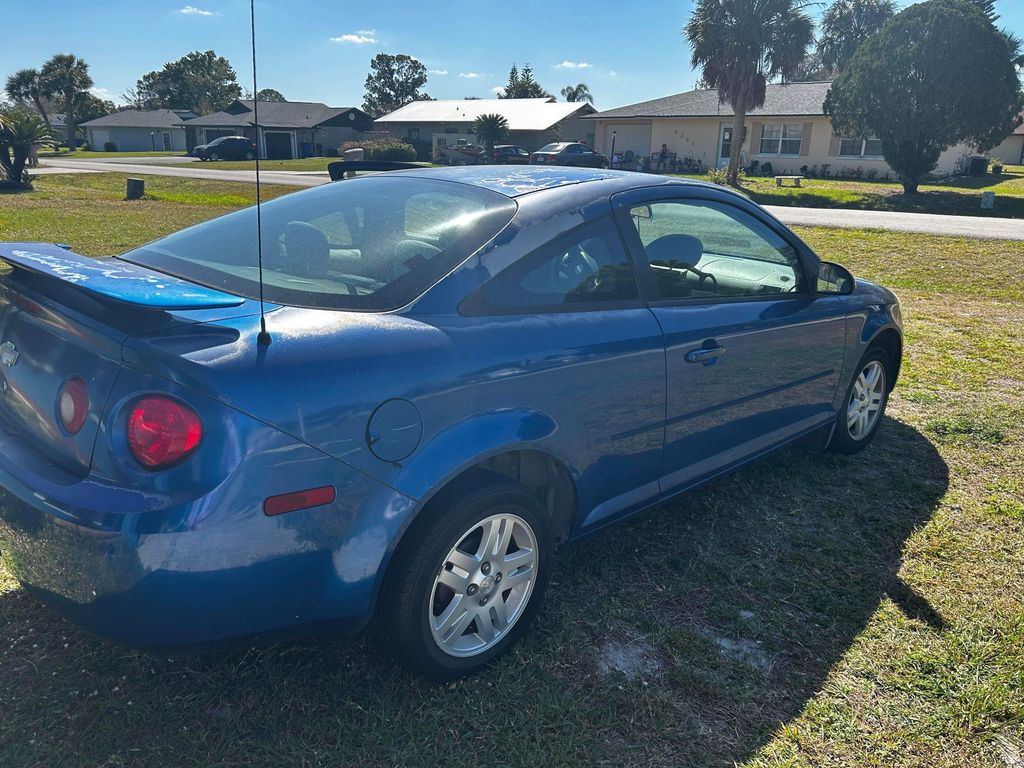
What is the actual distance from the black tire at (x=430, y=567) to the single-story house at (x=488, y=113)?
47400mm

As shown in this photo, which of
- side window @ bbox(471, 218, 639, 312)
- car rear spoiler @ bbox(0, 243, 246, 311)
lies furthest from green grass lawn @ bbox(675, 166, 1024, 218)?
car rear spoiler @ bbox(0, 243, 246, 311)

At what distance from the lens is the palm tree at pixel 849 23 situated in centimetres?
6219

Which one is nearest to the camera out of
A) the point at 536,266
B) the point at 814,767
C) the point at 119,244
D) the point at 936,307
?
the point at 814,767

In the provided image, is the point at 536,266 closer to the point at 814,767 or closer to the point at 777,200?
the point at 814,767

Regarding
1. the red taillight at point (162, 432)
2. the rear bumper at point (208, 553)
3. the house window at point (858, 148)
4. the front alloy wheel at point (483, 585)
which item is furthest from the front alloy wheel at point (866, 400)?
the house window at point (858, 148)

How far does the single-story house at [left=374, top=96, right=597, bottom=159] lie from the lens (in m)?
48.7

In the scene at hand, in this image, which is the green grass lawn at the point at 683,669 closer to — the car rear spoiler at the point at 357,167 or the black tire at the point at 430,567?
the black tire at the point at 430,567

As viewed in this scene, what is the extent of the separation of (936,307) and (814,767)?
7631 mm

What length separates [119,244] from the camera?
11516 mm

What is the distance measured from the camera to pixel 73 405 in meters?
2.03

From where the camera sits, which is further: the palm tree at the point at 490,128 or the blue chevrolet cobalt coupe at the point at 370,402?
the palm tree at the point at 490,128

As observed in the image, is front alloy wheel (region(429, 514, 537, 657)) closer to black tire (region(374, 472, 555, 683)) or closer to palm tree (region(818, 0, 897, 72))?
black tire (region(374, 472, 555, 683))

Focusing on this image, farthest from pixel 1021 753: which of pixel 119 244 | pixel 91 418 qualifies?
pixel 119 244

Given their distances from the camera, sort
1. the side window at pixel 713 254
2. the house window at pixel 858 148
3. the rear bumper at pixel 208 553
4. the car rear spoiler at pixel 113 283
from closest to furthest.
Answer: the rear bumper at pixel 208 553, the car rear spoiler at pixel 113 283, the side window at pixel 713 254, the house window at pixel 858 148
